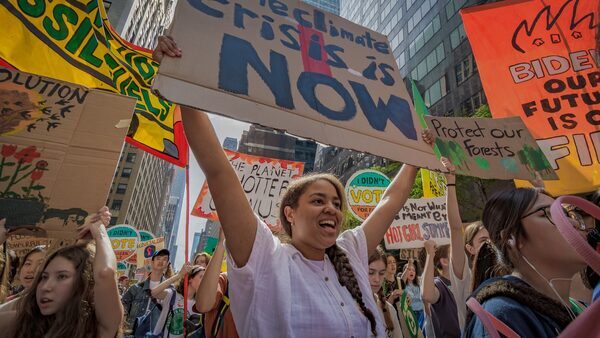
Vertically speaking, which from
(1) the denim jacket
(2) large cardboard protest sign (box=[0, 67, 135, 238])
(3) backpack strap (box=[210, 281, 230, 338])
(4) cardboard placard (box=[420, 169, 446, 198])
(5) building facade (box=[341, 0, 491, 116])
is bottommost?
(1) the denim jacket

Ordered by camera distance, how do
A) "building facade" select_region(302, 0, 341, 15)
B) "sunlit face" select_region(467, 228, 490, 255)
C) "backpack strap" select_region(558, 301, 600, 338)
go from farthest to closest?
"building facade" select_region(302, 0, 341, 15) → "sunlit face" select_region(467, 228, 490, 255) → "backpack strap" select_region(558, 301, 600, 338)

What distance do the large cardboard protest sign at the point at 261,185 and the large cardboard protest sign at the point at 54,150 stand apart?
3049 mm

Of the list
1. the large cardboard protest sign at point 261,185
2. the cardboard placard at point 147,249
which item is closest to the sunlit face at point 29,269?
the large cardboard protest sign at point 261,185

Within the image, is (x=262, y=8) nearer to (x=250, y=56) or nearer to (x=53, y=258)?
(x=250, y=56)

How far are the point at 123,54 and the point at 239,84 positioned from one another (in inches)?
109

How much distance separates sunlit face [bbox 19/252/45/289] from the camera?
3350 mm

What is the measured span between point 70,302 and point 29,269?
72.6 inches

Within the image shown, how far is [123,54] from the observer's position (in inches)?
145

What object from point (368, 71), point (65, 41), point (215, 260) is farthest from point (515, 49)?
point (65, 41)

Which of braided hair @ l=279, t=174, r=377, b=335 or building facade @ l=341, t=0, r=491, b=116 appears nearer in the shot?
braided hair @ l=279, t=174, r=377, b=335

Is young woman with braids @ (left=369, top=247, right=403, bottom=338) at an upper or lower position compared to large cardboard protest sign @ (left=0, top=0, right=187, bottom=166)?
lower

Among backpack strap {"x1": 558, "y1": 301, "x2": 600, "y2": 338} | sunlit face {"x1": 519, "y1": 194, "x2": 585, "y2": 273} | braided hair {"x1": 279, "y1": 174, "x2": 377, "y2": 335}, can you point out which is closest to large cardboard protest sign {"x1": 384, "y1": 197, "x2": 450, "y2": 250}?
sunlit face {"x1": 519, "y1": 194, "x2": 585, "y2": 273}

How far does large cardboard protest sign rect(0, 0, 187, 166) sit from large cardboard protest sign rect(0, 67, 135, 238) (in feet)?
1.52

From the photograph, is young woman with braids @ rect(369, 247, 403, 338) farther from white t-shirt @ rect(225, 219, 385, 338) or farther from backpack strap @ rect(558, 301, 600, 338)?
backpack strap @ rect(558, 301, 600, 338)
